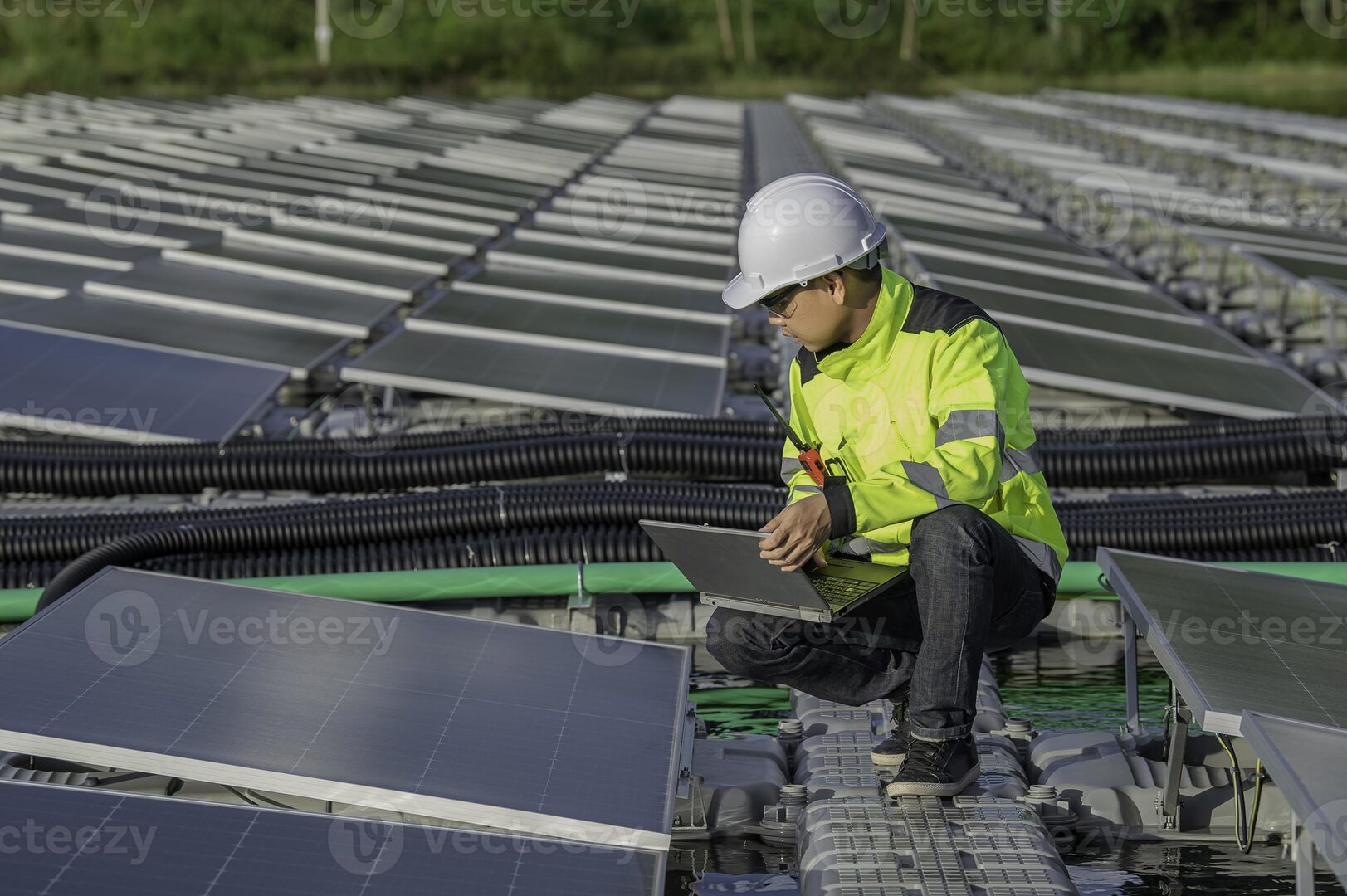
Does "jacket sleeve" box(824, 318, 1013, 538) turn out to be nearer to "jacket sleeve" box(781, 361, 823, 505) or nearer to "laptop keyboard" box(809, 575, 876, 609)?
"laptop keyboard" box(809, 575, 876, 609)

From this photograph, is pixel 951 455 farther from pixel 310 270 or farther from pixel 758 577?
pixel 310 270

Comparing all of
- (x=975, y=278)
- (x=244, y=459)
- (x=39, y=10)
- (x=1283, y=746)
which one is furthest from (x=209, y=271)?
(x=39, y=10)

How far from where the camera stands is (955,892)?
3.36 metres

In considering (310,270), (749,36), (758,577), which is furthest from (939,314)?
(749,36)

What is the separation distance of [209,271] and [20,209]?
4.47 m

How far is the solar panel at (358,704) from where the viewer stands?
3355 mm

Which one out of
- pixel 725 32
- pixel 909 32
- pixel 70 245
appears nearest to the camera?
pixel 70 245

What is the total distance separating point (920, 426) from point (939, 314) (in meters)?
0.28

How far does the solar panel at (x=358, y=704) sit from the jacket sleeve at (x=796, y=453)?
0.65m

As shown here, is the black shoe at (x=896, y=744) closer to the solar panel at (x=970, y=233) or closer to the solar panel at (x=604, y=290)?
the solar panel at (x=604, y=290)

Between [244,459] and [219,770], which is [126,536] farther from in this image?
[219,770]

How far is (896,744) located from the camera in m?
4.04

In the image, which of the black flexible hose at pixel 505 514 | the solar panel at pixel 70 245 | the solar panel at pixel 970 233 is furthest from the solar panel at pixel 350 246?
the black flexible hose at pixel 505 514

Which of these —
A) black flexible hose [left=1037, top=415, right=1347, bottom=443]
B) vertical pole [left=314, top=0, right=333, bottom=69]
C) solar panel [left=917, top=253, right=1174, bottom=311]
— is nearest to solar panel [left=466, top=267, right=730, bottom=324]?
solar panel [left=917, top=253, right=1174, bottom=311]
